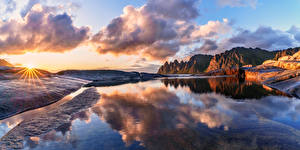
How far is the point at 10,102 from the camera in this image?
17.7 m

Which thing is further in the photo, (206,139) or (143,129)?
(143,129)

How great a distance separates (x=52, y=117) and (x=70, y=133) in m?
5.87

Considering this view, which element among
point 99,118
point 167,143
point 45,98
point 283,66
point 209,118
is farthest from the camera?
point 283,66

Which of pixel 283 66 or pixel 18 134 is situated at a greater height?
pixel 283 66

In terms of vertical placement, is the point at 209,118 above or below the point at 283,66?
below

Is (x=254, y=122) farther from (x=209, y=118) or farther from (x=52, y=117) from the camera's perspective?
(x=52, y=117)

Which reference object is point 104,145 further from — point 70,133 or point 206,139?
→ point 206,139

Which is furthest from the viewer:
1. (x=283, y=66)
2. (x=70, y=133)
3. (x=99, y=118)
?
(x=283, y=66)

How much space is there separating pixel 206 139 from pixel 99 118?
32.6 feet

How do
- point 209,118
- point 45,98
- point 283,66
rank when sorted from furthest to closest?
point 283,66 < point 45,98 < point 209,118

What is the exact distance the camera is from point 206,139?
8.25 meters

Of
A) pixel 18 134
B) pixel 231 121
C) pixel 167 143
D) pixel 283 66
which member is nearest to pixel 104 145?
pixel 167 143

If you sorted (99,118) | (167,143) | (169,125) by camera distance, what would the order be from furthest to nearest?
(99,118) < (169,125) < (167,143)

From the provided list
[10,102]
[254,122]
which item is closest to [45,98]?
[10,102]
